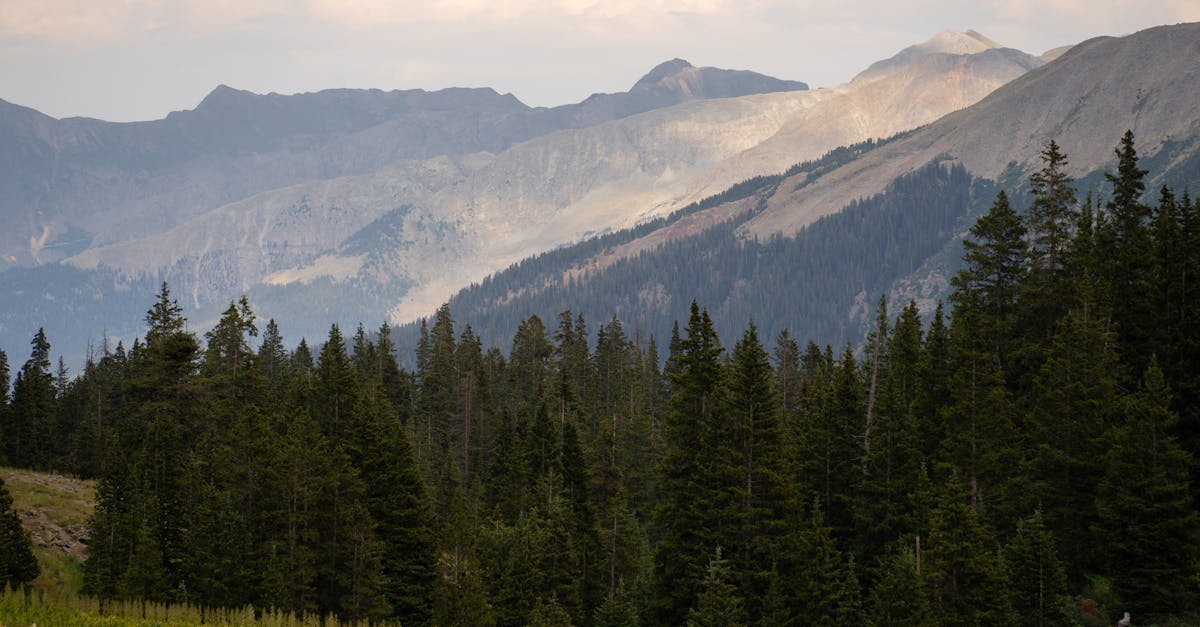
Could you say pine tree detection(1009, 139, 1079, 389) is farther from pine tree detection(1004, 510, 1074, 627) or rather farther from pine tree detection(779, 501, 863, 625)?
pine tree detection(779, 501, 863, 625)

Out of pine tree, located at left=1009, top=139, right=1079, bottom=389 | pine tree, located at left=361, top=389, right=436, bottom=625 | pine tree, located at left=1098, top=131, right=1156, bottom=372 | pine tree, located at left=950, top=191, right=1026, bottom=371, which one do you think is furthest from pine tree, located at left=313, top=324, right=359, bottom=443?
pine tree, located at left=1098, top=131, right=1156, bottom=372

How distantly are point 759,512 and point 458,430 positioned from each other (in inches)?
1992

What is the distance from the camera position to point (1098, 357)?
50.9 meters

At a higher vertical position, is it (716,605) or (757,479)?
(757,479)

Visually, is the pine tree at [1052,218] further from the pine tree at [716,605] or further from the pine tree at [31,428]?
the pine tree at [31,428]

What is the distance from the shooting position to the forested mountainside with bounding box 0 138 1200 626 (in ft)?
142

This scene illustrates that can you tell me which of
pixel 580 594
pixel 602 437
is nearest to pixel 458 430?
pixel 602 437

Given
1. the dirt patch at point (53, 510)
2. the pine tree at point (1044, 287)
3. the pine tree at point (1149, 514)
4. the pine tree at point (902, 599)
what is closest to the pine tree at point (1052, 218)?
the pine tree at point (1044, 287)

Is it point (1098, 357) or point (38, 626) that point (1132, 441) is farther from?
point (38, 626)

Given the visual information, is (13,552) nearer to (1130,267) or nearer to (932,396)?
(932,396)

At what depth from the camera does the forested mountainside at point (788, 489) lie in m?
43.4

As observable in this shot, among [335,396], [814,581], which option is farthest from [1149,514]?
[335,396]

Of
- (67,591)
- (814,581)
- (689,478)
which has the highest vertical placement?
(689,478)

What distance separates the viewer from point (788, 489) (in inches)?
1785
